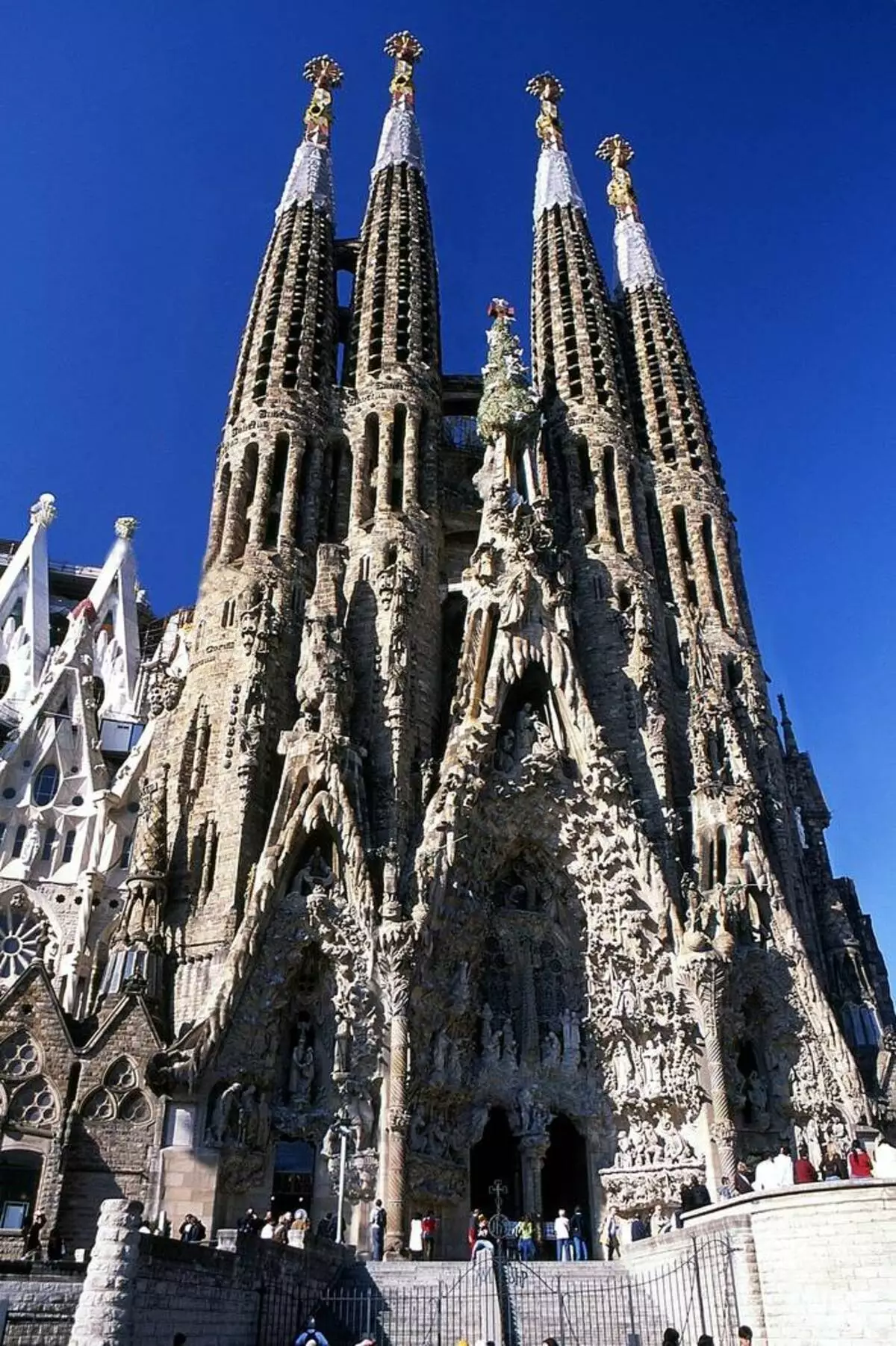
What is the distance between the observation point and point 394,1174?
19.8 meters

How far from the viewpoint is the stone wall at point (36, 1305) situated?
10.6m

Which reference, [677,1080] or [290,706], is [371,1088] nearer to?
[677,1080]

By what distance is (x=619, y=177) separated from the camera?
1795 inches

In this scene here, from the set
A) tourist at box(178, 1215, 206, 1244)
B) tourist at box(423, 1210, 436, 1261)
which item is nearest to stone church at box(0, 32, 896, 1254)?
tourist at box(423, 1210, 436, 1261)

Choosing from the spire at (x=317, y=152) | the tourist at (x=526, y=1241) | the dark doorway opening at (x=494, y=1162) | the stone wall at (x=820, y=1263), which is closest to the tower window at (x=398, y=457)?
the spire at (x=317, y=152)

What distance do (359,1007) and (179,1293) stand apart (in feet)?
31.6

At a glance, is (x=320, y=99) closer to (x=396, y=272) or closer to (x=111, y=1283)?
(x=396, y=272)

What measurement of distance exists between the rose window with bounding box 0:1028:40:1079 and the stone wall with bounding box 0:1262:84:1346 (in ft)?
27.3

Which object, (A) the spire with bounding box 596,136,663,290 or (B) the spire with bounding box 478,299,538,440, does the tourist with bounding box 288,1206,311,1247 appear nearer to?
(B) the spire with bounding box 478,299,538,440

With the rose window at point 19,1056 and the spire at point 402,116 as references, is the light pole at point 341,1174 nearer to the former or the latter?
the rose window at point 19,1056

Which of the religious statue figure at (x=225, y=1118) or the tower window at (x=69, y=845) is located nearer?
the religious statue figure at (x=225, y=1118)

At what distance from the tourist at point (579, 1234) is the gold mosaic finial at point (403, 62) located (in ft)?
132

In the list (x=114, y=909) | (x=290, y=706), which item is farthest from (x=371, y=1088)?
(x=114, y=909)

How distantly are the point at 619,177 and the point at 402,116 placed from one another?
967 centimetres
